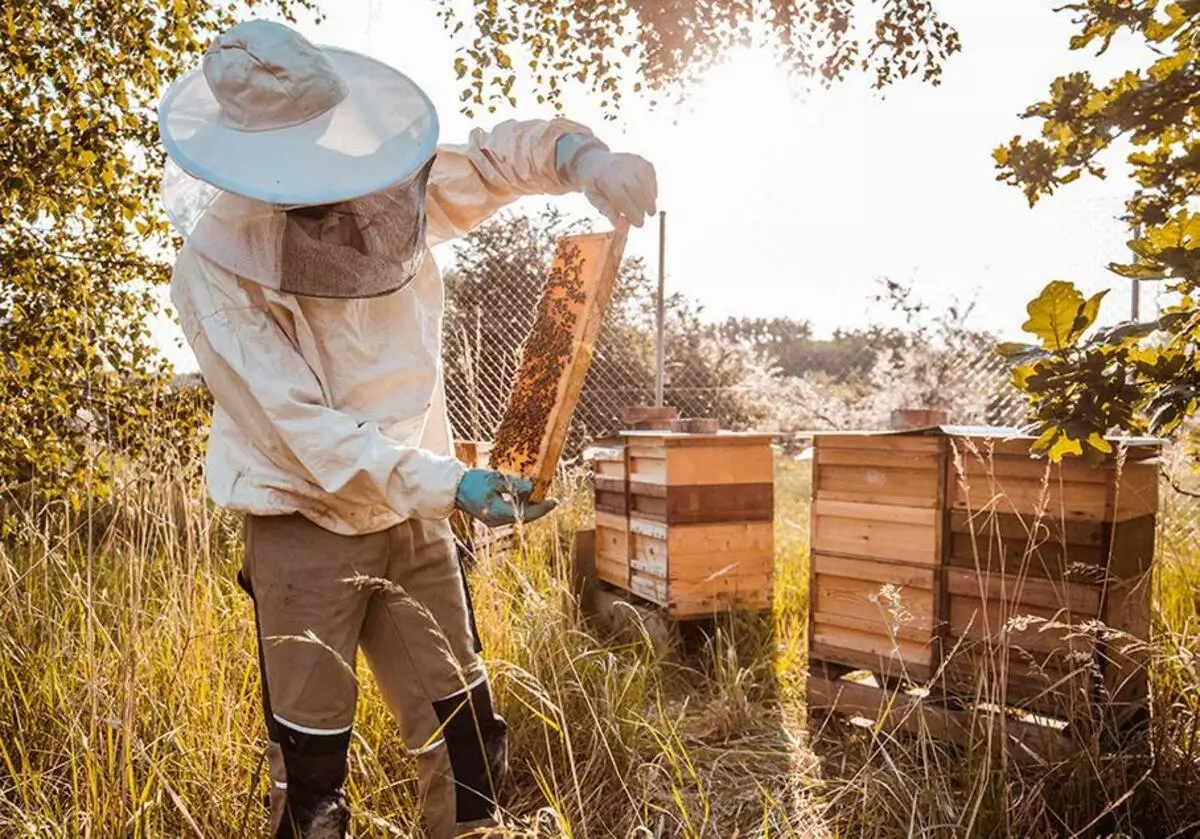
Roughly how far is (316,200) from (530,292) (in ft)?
22.1

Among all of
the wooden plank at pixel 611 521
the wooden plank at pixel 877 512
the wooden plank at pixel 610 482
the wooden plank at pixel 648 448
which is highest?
the wooden plank at pixel 648 448

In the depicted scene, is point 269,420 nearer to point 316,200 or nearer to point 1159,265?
point 316,200

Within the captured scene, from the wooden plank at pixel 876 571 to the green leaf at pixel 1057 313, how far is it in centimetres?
141

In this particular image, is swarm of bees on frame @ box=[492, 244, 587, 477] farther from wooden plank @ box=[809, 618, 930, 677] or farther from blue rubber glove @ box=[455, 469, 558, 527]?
wooden plank @ box=[809, 618, 930, 677]

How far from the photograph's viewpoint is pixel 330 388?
2.09 meters

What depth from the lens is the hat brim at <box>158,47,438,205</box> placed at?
1.86 m

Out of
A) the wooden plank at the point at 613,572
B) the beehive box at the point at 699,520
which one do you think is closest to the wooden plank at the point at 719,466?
the beehive box at the point at 699,520

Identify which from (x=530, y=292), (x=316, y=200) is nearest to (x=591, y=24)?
(x=316, y=200)

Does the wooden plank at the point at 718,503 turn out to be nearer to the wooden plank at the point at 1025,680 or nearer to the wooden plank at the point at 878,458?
the wooden plank at the point at 878,458

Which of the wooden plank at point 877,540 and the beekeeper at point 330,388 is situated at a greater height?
the beekeeper at point 330,388

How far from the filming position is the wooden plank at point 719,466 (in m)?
4.26

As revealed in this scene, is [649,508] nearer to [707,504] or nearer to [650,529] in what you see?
[650,529]

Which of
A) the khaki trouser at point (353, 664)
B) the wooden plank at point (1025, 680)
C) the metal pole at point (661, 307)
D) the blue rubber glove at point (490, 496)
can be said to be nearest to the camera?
the blue rubber glove at point (490, 496)

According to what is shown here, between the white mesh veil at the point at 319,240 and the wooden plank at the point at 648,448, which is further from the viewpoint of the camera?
the wooden plank at the point at 648,448
